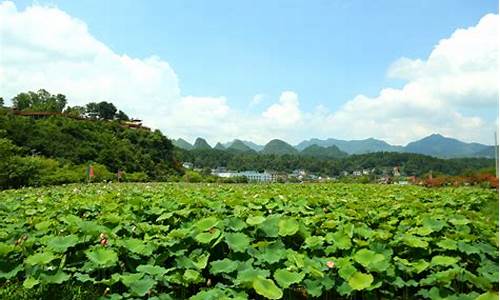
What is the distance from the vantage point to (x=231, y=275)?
103 inches

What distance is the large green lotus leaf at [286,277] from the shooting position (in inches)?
91.1

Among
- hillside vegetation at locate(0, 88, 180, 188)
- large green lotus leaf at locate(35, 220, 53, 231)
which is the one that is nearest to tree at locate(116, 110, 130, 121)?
hillside vegetation at locate(0, 88, 180, 188)

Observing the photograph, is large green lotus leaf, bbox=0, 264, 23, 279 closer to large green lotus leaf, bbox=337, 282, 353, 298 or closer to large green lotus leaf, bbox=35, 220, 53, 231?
large green lotus leaf, bbox=35, 220, 53, 231

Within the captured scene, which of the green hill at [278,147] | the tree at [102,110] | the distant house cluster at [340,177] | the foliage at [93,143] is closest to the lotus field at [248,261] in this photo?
the distant house cluster at [340,177]

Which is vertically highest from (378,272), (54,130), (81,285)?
(54,130)

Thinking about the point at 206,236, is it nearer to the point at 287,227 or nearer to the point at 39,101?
the point at 287,227

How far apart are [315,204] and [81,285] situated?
297 centimetres

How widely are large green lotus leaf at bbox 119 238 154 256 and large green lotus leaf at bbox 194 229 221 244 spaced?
0.29 metres

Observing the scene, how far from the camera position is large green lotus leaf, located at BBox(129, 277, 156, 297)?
233 cm

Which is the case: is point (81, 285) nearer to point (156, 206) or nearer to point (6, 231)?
point (6, 231)

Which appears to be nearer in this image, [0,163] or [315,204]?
[315,204]

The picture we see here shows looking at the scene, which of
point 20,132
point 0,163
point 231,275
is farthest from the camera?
point 20,132

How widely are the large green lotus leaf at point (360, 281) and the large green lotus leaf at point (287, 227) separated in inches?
29.4

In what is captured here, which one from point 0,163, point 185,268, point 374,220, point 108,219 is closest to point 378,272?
point 185,268
